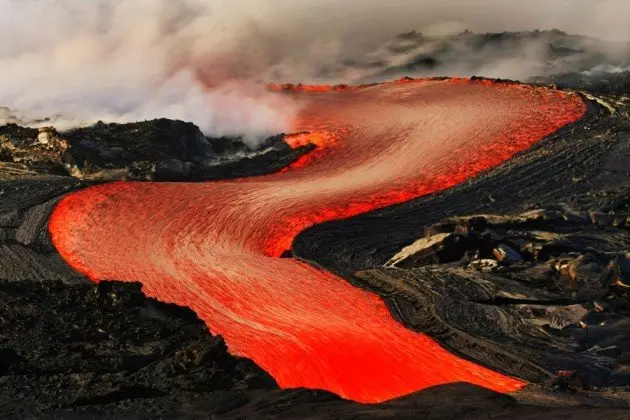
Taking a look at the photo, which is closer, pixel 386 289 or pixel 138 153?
pixel 386 289

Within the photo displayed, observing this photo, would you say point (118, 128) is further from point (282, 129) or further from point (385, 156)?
point (385, 156)

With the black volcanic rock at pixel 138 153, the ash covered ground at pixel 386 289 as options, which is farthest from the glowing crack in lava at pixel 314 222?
the black volcanic rock at pixel 138 153

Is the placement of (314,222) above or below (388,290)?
above

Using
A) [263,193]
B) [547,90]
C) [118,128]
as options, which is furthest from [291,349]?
[547,90]

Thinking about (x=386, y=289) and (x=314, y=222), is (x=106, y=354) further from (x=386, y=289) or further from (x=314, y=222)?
(x=314, y=222)

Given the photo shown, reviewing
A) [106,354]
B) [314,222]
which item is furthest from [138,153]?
[106,354]
